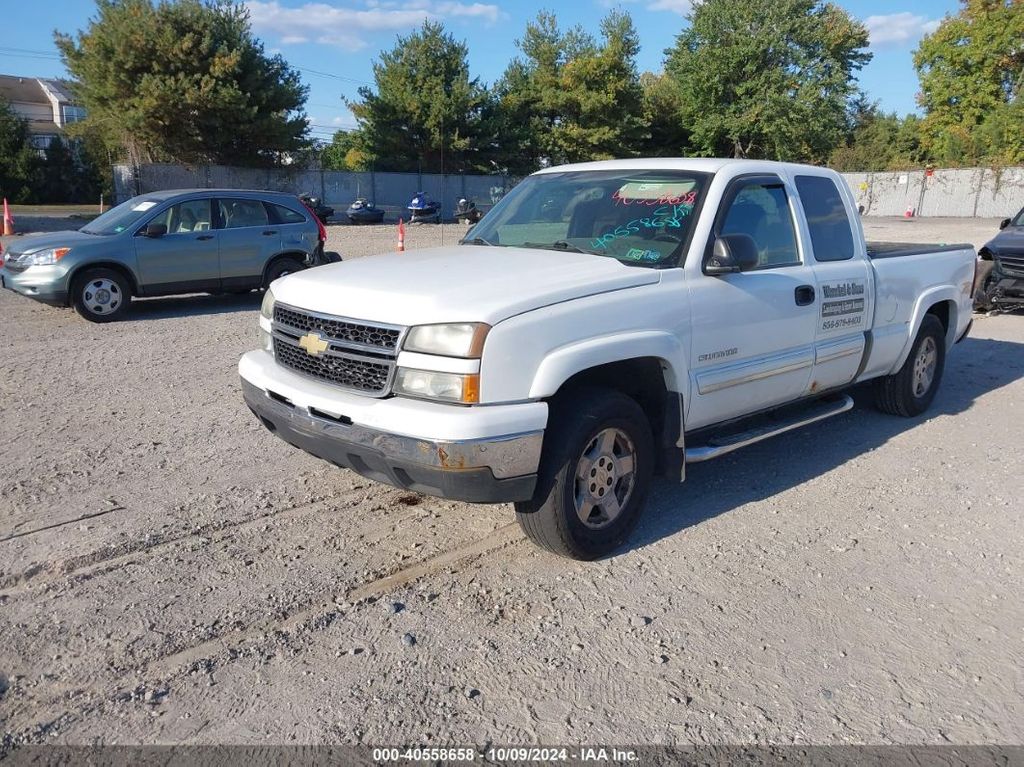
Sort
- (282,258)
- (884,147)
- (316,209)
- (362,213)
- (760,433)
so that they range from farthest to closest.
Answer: (884,147) → (362,213) → (316,209) → (282,258) → (760,433)

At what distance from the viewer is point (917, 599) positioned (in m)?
3.81

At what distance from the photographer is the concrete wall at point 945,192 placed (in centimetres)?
4778

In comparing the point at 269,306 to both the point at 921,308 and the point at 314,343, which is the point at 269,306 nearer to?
the point at 314,343

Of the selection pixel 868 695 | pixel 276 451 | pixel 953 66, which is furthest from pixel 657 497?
pixel 953 66

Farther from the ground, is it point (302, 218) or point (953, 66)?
point (953, 66)

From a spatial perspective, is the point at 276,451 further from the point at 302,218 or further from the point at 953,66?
the point at 953,66

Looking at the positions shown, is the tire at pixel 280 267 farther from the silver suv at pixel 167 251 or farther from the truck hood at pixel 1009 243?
the truck hood at pixel 1009 243

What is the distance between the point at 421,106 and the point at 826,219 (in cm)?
3942

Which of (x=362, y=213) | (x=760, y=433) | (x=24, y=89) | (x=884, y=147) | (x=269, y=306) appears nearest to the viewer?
(x=269, y=306)

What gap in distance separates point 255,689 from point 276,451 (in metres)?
2.65

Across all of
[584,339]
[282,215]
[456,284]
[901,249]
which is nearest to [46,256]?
[282,215]

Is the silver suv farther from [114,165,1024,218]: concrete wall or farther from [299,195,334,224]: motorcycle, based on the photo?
[114,165,1024,218]: concrete wall

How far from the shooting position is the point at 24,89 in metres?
79.4

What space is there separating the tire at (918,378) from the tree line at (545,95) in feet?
103
